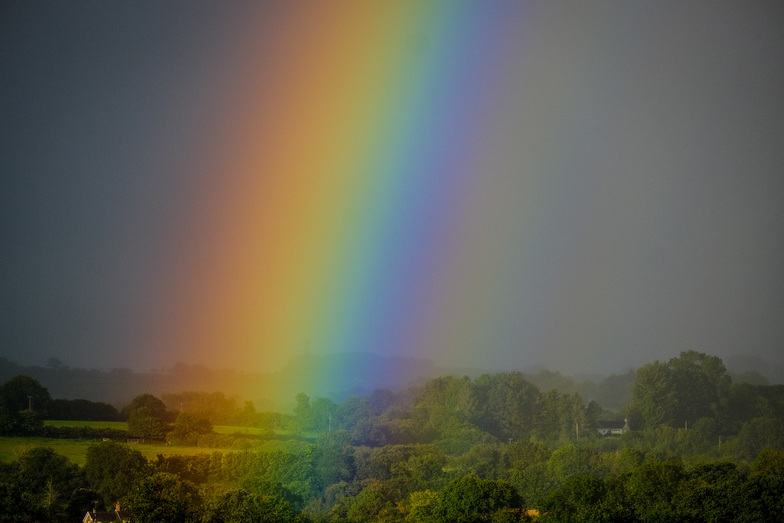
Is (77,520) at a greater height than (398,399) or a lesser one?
lesser

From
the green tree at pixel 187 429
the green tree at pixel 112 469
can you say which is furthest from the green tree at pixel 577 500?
the green tree at pixel 187 429

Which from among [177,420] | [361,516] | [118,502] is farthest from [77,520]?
[177,420]

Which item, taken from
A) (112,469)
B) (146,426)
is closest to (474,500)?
(112,469)

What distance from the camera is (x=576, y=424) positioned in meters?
71.5

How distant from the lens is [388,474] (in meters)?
39.6

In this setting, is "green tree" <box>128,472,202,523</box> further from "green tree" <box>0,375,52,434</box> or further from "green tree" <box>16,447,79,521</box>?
"green tree" <box>0,375,52,434</box>

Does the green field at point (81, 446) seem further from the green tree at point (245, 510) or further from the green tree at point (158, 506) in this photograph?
the green tree at point (245, 510)

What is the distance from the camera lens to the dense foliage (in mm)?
29531

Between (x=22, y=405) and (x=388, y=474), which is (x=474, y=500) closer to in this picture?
(x=388, y=474)

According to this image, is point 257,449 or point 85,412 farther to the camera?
point 85,412

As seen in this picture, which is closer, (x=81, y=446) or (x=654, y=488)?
(x=654, y=488)

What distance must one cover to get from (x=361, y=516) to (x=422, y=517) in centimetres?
319

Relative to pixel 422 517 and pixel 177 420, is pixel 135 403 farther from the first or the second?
pixel 422 517

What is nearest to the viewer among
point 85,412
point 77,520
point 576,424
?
point 77,520
